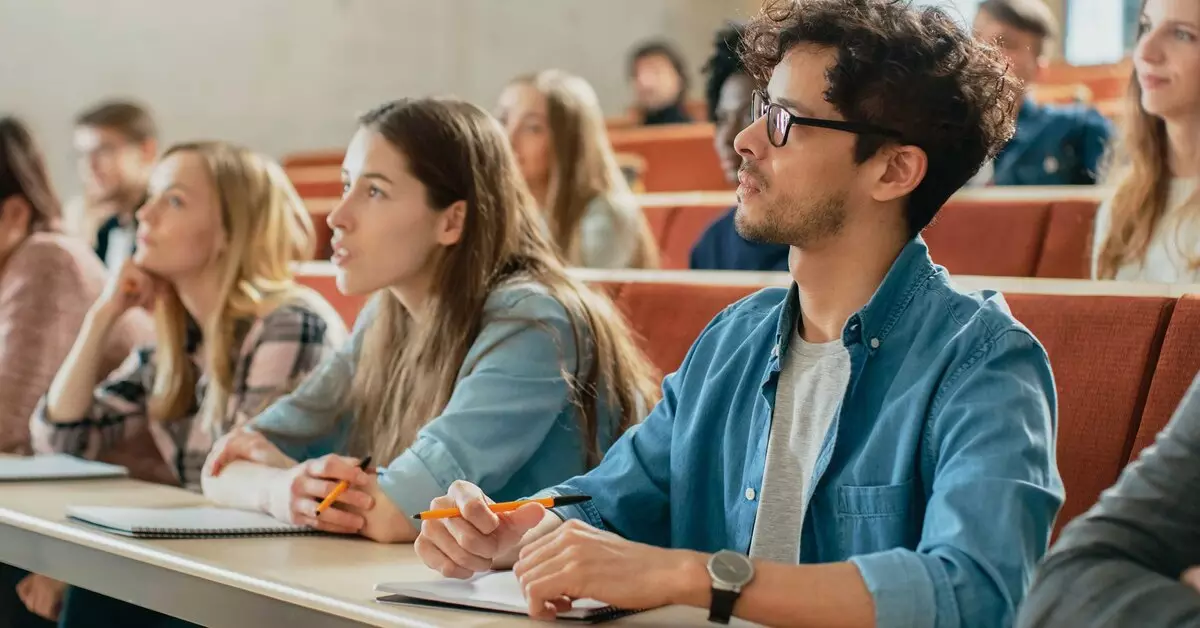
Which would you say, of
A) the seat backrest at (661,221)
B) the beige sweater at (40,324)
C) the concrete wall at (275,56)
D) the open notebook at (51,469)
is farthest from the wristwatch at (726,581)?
the concrete wall at (275,56)

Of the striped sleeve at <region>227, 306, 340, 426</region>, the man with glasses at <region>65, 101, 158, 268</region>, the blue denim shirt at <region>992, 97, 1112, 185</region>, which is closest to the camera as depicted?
the striped sleeve at <region>227, 306, 340, 426</region>

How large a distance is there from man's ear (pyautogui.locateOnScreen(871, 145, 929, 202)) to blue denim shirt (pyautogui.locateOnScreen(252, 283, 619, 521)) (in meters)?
0.58

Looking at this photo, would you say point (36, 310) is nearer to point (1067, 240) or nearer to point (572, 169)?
point (572, 169)

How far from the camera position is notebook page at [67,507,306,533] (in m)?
1.67

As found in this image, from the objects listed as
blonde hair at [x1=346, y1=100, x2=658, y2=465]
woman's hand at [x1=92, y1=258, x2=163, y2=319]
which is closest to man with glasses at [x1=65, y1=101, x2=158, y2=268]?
woman's hand at [x1=92, y1=258, x2=163, y2=319]

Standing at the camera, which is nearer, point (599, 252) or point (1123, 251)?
point (1123, 251)

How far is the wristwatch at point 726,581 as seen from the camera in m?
1.18

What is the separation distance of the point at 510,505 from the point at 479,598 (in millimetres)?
166

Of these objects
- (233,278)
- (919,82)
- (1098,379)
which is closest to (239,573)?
(919,82)

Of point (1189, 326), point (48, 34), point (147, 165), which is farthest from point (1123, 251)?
point (48, 34)

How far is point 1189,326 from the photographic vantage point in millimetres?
1552

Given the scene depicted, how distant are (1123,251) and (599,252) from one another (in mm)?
A: 1345

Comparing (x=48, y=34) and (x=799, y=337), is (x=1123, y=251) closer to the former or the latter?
(x=799, y=337)

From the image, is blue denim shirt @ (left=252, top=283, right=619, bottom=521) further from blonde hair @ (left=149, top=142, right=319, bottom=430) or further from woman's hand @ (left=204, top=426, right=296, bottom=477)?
blonde hair @ (left=149, top=142, right=319, bottom=430)
